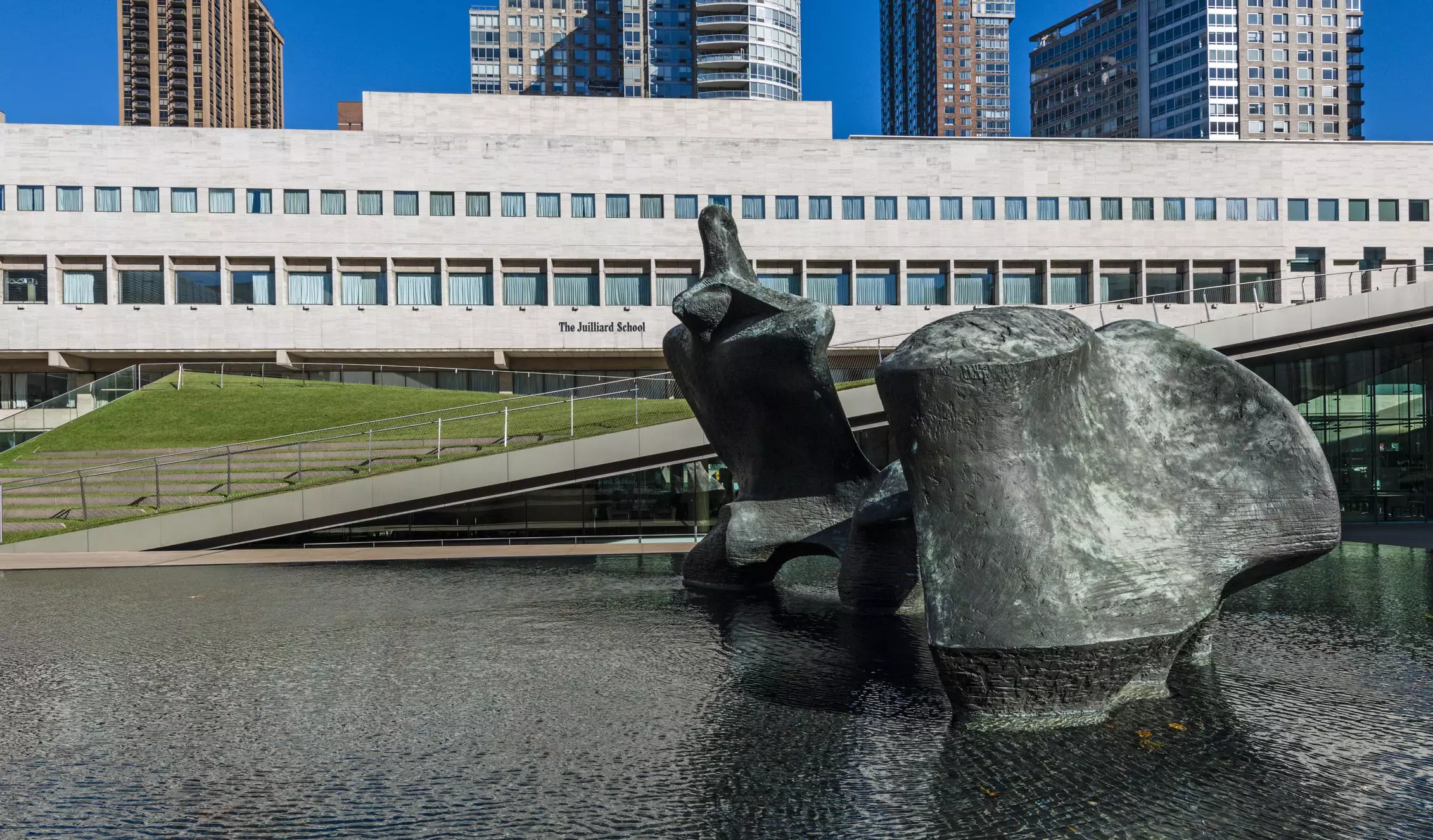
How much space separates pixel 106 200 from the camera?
49531 mm

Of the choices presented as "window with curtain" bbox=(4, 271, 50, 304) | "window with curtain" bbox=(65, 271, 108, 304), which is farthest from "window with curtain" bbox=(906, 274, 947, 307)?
"window with curtain" bbox=(4, 271, 50, 304)

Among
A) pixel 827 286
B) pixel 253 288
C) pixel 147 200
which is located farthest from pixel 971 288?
pixel 147 200

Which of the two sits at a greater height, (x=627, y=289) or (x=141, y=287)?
(x=141, y=287)

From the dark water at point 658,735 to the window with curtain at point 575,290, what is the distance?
41310mm

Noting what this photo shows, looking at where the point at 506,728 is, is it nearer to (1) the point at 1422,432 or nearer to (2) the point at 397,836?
(2) the point at 397,836

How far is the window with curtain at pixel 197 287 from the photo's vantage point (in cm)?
4991

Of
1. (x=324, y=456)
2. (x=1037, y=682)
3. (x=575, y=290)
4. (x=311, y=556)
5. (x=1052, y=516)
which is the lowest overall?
(x=311, y=556)

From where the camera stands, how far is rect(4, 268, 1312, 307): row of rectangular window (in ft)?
163

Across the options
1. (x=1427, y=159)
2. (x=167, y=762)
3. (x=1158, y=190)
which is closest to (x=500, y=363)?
(x=1158, y=190)

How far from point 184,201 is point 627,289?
65.4 ft

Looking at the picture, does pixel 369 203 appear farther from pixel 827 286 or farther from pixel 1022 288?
pixel 1022 288

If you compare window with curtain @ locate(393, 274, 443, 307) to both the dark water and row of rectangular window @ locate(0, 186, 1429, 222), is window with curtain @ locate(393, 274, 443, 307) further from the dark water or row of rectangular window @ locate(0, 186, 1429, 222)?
the dark water

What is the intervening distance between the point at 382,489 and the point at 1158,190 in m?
43.5

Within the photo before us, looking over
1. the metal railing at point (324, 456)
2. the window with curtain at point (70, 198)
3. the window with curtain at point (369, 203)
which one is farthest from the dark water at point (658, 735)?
the window with curtain at point (70, 198)
